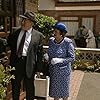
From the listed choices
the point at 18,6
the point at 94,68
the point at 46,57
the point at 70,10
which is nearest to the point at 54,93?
the point at 46,57

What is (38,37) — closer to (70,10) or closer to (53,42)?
(53,42)

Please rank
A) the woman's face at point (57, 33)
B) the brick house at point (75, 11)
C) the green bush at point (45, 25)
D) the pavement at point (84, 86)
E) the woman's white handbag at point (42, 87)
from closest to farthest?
1. the woman's face at point (57, 33)
2. the woman's white handbag at point (42, 87)
3. the pavement at point (84, 86)
4. the green bush at point (45, 25)
5. the brick house at point (75, 11)

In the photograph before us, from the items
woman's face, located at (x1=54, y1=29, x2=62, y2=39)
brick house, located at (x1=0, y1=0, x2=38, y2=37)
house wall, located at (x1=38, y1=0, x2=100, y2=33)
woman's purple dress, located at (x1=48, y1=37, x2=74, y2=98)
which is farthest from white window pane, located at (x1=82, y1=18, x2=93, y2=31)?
woman's face, located at (x1=54, y1=29, x2=62, y2=39)

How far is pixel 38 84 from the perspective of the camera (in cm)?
561

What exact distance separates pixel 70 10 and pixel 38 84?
12622 mm

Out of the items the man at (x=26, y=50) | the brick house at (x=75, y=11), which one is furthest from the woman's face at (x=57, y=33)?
the brick house at (x=75, y=11)

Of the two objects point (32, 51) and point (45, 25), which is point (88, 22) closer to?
point (45, 25)

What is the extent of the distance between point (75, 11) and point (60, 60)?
13.4 m

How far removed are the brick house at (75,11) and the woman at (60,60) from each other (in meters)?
12.9

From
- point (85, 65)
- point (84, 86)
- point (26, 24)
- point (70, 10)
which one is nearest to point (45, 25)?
point (85, 65)

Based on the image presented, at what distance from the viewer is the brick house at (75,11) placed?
17.3 meters

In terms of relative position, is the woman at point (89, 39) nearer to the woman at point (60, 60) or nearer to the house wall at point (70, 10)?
the house wall at point (70, 10)

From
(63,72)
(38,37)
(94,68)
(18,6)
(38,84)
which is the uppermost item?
(18,6)

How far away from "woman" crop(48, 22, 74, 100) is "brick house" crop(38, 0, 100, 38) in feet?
42.3
